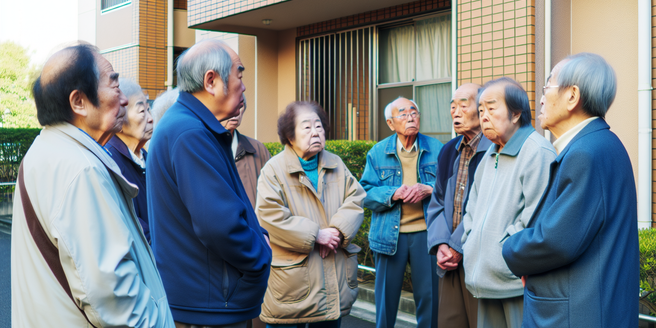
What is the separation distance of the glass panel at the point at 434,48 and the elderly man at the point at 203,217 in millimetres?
6849

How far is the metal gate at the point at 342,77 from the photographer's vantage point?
33.3ft

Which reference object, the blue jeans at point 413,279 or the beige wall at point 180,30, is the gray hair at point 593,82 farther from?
the beige wall at point 180,30

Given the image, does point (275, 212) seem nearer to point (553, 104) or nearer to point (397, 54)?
point (553, 104)

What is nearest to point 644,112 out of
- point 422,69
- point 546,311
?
point 422,69

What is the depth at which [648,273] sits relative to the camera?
4.06 meters

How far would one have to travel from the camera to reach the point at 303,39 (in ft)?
37.3

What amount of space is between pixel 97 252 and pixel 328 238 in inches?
80.8

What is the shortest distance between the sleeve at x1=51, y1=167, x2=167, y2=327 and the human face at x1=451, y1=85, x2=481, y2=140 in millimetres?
2825

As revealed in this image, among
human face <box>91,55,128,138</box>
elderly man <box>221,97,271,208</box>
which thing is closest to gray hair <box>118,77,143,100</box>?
elderly man <box>221,97,271,208</box>

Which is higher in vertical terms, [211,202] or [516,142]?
[516,142]

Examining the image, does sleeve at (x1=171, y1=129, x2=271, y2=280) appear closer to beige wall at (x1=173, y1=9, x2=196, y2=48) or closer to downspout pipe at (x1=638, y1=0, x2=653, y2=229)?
downspout pipe at (x1=638, y1=0, x2=653, y2=229)

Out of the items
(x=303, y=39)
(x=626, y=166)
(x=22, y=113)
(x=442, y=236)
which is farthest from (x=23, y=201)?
(x=22, y=113)

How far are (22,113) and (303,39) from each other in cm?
2516

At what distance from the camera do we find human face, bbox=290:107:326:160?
388cm
